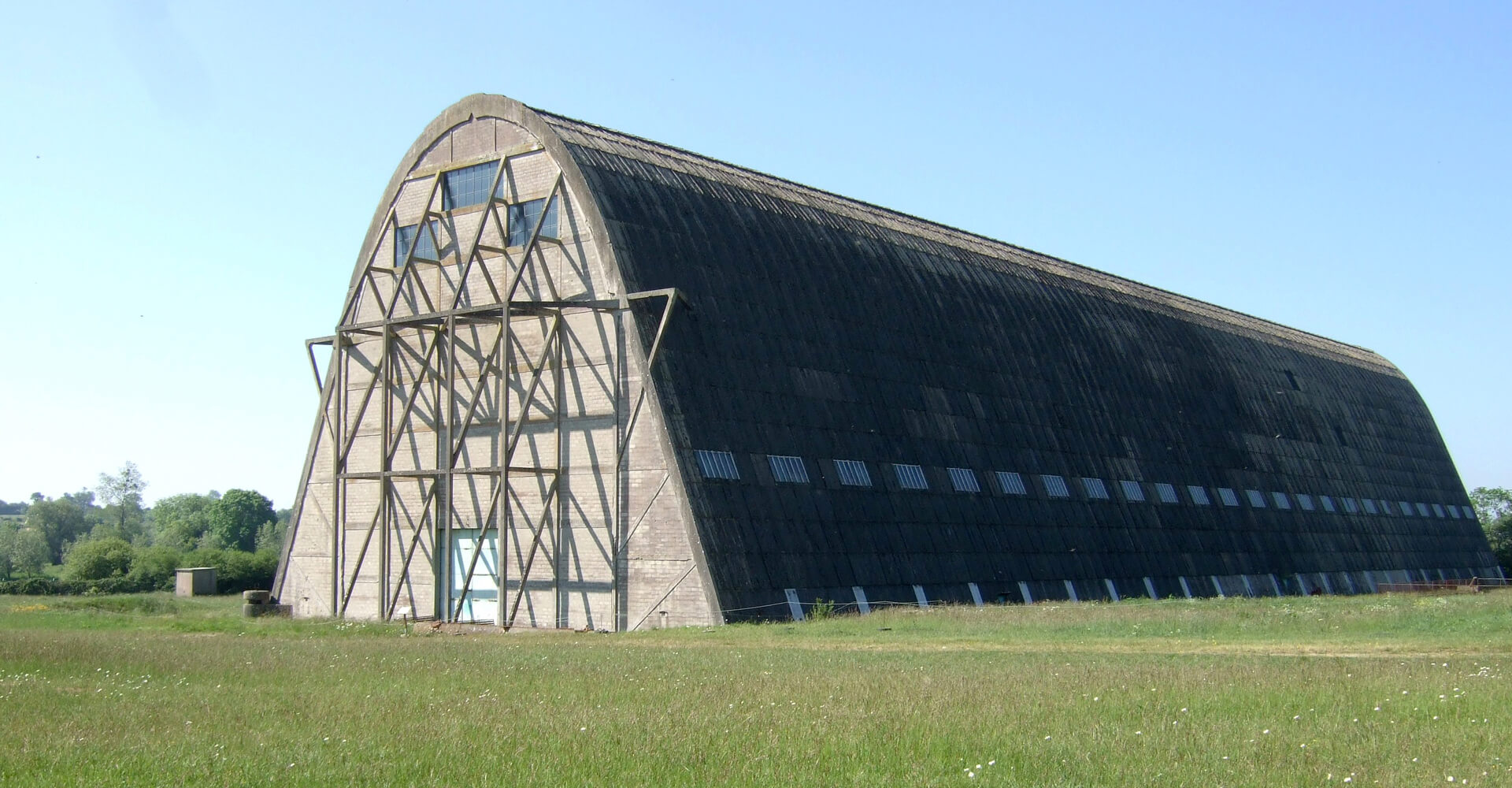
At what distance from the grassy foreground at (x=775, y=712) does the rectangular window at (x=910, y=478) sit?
16.1m

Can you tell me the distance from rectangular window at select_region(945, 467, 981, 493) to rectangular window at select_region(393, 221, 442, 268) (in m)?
19.4

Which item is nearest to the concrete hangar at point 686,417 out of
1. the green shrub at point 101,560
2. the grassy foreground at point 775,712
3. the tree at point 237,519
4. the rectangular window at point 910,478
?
the rectangular window at point 910,478

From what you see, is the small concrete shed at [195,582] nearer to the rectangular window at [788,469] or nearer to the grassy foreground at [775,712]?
the rectangular window at [788,469]

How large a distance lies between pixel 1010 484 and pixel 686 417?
17.1 metres

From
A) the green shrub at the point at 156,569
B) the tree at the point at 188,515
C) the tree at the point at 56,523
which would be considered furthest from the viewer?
the tree at the point at 56,523

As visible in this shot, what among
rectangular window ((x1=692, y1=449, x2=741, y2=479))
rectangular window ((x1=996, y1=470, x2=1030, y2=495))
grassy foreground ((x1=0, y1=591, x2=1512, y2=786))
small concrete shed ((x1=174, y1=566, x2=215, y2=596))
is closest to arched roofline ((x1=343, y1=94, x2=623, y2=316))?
rectangular window ((x1=692, y1=449, x2=741, y2=479))

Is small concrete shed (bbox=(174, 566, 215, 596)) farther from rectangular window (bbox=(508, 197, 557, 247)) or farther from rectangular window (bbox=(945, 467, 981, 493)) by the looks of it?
rectangular window (bbox=(945, 467, 981, 493))

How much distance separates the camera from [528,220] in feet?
145

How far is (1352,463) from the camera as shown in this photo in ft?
260

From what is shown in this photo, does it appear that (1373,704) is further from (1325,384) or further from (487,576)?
(1325,384)

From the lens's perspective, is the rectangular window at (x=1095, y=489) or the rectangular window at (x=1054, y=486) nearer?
the rectangular window at (x=1054, y=486)

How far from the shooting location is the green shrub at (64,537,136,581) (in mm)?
83062

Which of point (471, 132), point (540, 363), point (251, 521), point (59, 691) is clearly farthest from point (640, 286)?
point (251, 521)

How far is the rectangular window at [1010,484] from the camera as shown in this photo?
170 feet
